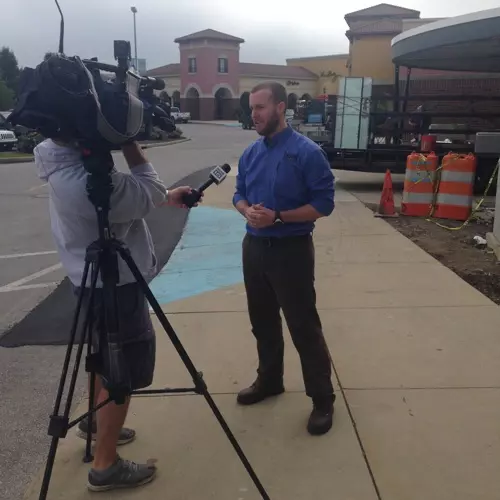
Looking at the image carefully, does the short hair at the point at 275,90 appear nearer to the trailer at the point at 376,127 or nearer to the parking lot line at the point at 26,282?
the parking lot line at the point at 26,282

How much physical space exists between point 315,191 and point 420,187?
738 centimetres

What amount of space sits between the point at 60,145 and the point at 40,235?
22.9 ft

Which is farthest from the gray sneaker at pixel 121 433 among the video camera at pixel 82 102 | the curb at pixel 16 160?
the curb at pixel 16 160

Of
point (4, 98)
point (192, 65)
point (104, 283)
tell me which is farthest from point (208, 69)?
point (104, 283)

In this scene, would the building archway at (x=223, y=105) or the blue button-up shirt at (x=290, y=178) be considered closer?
the blue button-up shirt at (x=290, y=178)

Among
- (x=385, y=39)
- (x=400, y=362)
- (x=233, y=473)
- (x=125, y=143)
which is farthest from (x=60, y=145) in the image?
(x=385, y=39)

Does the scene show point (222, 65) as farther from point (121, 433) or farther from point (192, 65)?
point (121, 433)

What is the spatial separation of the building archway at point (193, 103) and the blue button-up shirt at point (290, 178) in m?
70.1

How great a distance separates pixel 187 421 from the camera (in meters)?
3.39

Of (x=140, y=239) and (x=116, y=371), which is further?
(x=140, y=239)

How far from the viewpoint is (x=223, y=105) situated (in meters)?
71.7

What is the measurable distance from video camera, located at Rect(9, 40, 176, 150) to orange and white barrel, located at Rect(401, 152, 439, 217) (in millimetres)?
8238

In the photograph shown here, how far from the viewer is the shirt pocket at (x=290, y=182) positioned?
10.2ft

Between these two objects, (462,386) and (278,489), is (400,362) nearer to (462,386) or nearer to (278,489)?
(462,386)
